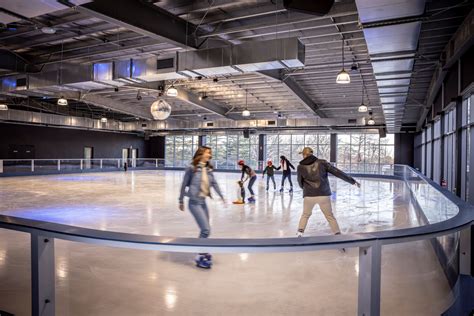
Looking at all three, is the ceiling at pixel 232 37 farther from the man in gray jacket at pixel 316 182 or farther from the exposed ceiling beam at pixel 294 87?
the man in gray jacket at pixel 316 182

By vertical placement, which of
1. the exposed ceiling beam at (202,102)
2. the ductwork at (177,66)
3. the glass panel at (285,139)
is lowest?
the glass panel at (285,139)

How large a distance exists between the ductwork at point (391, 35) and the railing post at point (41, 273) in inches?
174

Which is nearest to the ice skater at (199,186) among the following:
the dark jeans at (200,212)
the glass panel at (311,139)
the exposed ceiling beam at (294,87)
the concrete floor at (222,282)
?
the dark jeans at (200,212)

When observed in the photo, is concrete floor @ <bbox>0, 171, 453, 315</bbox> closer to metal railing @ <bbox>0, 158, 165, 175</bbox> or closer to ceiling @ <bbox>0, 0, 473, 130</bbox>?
ceiling @ <bbox>0, 0, 473, 130</bbox>

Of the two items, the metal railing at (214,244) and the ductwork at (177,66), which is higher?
the ductwork at (177,66)

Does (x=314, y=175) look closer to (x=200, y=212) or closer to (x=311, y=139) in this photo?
(x=200, y=212)

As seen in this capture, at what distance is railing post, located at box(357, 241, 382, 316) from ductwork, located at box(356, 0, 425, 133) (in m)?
3.57

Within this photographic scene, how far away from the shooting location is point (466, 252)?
302 cm

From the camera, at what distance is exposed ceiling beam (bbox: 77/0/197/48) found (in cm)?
628

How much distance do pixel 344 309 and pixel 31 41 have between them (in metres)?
10.8

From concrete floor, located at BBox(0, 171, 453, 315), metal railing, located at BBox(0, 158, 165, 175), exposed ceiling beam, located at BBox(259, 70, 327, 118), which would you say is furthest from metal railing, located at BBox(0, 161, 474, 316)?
metal railing, located at BBox(0, 158, 165, 175)

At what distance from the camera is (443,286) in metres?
2.95

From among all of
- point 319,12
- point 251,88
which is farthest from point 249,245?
point 251,88

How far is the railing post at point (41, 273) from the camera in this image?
7.92 feet
